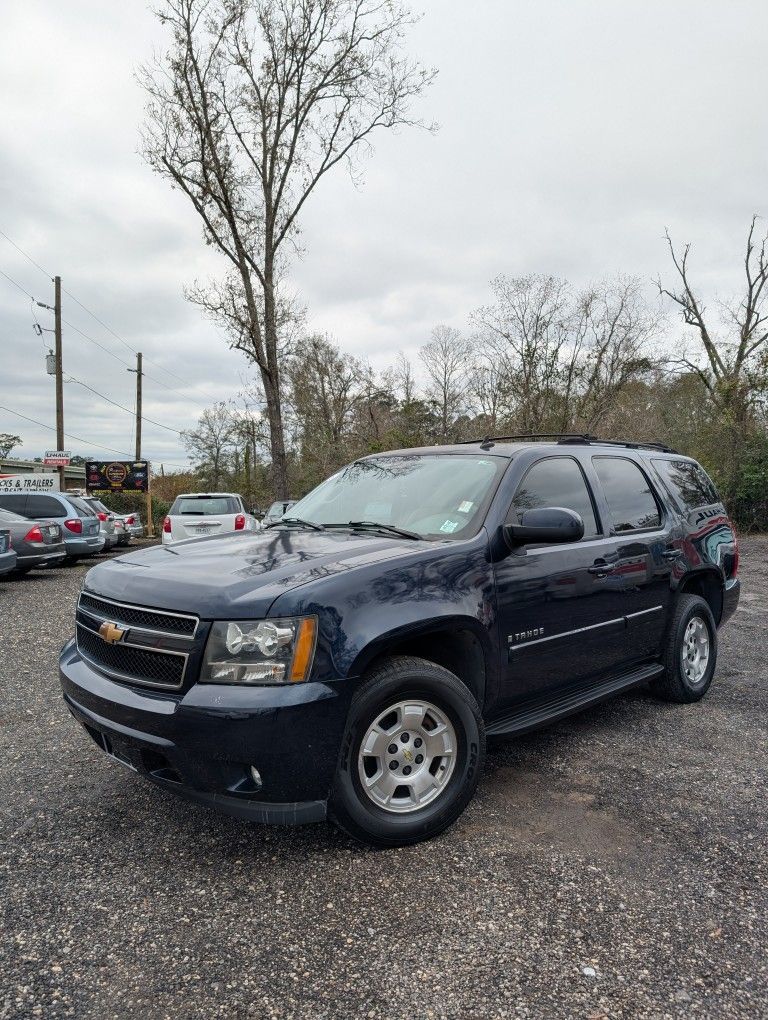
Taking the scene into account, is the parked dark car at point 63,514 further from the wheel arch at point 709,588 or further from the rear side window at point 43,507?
the wheel arch at point 709,588

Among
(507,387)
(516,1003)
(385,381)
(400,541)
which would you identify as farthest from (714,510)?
(385,381)

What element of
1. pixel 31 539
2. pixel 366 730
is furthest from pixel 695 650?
pixel 31 539

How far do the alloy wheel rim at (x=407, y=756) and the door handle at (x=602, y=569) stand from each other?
4.49ft

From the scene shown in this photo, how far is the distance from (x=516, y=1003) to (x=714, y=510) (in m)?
4.17

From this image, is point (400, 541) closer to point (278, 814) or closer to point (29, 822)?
point (278, 814)

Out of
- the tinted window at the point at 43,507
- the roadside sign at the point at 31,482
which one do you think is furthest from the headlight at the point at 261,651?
the roadside sign at the point at 31,482

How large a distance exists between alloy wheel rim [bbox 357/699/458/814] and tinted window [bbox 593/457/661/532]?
1895mm

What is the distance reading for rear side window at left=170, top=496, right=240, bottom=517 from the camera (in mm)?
14508

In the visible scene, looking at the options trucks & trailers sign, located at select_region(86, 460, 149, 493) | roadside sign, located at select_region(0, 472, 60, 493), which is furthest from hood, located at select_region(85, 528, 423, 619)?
trucks & trailers sign, located at select_region(86, 460, 149, 493)

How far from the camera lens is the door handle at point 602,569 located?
3.75 metres

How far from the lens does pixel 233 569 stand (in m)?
2.87

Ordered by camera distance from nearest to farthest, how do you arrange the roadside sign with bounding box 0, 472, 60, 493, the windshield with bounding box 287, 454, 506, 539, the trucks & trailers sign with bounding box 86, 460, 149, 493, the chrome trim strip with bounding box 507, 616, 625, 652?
the chrome trim strip with bounding box 507, 616, 625, 652
the windshield with bounding box 287, 454, 506, 539
the roadside sign with bounding box 0, 472, 60, 493
the trucks & trailers sign with bounding box 86, 460, 149, 493

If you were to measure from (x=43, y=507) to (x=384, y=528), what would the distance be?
508 inches

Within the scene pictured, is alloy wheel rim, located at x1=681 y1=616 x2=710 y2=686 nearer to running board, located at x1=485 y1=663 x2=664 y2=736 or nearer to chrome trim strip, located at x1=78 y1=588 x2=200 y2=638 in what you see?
running board, located at x1=485 y1=663 x2=664 y2=736
